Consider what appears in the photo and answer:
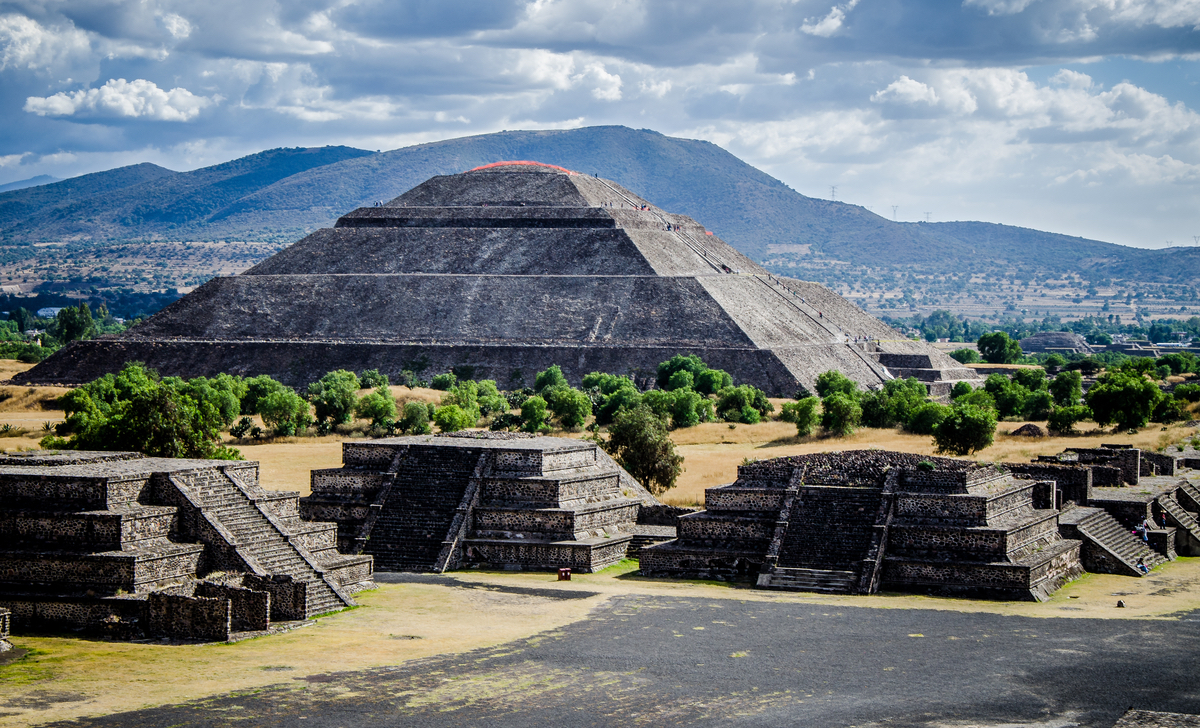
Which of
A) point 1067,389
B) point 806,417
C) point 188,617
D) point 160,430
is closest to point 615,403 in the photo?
point 806,417

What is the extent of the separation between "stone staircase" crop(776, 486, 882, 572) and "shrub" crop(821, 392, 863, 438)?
35205 millimetres

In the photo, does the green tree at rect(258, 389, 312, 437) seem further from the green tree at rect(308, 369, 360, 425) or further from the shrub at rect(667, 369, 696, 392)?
the shrub at rect(667, 369, 696, 392)

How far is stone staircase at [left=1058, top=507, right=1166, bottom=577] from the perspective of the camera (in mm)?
41031

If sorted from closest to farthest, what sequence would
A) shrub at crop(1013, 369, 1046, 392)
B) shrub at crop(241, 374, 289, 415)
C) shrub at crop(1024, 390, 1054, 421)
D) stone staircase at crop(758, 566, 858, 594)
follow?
stone staircase at crop(758, 566, 858, 594)
shrub at crop(241, 374, 289, 415)
shrub at crop(1024, 390, 1054, 421)
shrub at crop(1013, 369, 1046, 392)

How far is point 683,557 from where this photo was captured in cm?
3978

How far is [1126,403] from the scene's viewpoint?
75.0 m

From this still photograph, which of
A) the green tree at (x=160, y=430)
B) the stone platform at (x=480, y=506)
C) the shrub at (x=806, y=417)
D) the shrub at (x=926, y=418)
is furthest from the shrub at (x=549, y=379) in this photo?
the stone platform at (x=480, y=506)

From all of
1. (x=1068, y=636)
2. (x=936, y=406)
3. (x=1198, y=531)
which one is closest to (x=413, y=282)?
(x=936, y=406)

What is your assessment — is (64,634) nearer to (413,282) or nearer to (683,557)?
(683,557)

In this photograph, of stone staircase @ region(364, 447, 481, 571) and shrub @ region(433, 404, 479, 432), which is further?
shrub @ region(433, 404, 479, 432)

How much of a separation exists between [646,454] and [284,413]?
29453 millimetres

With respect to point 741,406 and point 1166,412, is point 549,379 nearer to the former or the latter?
point 741,406

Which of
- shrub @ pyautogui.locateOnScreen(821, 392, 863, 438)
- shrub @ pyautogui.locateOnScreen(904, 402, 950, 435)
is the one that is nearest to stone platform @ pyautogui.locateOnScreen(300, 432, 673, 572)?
shrub @ pyautogui.locateOnScreen(821, 392, 863, 438)

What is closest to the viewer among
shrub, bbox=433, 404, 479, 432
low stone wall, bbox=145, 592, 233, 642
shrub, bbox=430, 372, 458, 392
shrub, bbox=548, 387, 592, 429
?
low stone wall, bbox=145, 592, 233, 642
